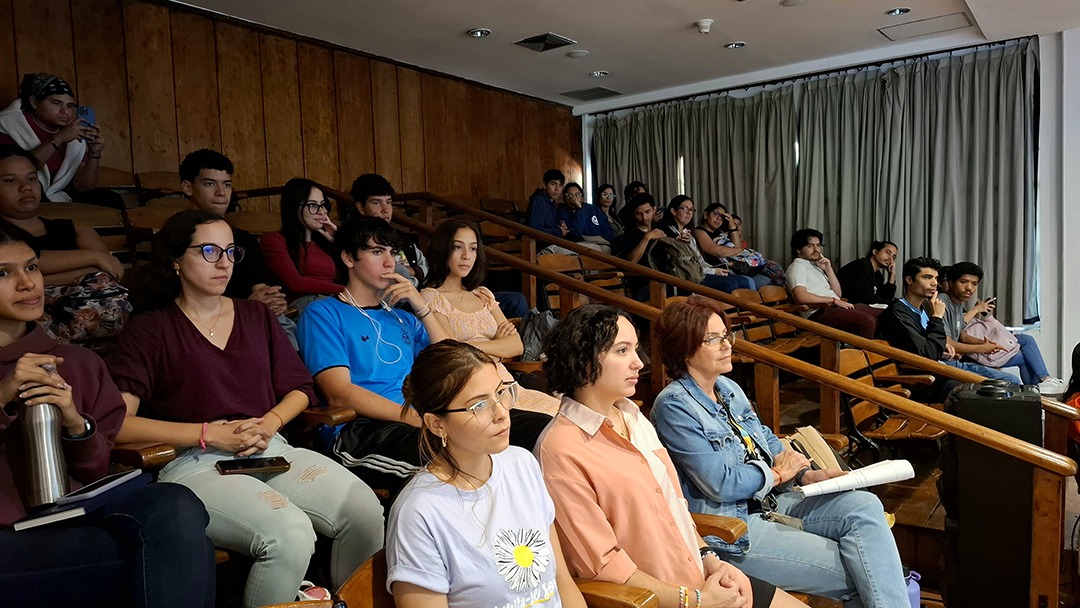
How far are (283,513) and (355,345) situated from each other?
71 centimetres

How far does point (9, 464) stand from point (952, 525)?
2.50 m

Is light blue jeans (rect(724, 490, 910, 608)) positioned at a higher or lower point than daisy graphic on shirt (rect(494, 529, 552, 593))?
lower

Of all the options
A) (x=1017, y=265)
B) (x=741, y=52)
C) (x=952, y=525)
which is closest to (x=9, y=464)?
(x=952, y=525)

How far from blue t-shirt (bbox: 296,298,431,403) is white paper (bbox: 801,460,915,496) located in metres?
1.24

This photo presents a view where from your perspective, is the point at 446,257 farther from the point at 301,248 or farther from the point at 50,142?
the point at 50,142

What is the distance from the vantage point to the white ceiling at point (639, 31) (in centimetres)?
512

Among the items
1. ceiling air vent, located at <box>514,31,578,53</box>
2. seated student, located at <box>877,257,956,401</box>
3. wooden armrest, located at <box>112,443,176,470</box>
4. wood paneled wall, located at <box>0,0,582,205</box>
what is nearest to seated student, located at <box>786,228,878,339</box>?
seated student, located at <box>877,257,956,401</box>

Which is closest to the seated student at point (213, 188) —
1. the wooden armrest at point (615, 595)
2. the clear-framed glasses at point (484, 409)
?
the clear-framed glasses at point (484, 409)

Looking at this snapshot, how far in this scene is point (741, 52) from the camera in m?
6.40


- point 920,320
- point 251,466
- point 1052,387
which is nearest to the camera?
point 251,466

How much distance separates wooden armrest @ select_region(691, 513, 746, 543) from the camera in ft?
5.88

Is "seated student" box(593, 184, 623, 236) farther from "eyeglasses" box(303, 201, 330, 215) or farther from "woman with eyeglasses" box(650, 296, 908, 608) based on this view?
"woman with eyeglasses" box(650, 296, 908, 608)

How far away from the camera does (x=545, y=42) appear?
232 inches

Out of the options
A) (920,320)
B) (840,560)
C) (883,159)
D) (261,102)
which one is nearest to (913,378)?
(920,320)
